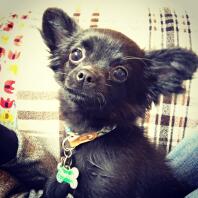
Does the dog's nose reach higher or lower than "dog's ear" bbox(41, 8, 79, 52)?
lower

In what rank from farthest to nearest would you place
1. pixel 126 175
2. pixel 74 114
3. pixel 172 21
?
pixel 172 21
pixel 74 114
pixel 126 175

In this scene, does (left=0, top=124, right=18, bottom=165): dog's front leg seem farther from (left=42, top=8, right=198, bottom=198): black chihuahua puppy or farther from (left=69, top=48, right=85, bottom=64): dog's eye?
(left=69, top=48, right=85, bottom=64): dog's eye

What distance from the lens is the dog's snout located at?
3.58ft

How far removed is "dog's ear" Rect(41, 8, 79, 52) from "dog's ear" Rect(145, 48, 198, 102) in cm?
23

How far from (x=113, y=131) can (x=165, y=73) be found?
0.69 ft

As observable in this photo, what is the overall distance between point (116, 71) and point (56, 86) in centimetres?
23

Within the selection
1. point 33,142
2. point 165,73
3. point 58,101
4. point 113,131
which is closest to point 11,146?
point 33,142

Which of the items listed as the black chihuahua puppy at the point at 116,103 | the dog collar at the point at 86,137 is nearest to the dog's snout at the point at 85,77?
the black chihuahua puppy at the point at 116,103

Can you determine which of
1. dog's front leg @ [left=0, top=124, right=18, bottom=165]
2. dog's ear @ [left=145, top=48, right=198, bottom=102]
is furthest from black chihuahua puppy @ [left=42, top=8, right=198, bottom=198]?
dog's front leg @ [left=0, top=124, right=18, bottom=165]

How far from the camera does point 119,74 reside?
1156mm

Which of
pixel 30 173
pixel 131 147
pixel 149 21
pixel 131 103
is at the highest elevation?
pixel 149 21

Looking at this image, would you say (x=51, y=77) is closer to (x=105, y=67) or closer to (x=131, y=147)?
(x=105, y=67)

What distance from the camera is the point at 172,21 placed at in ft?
4.44

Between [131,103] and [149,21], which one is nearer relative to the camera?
[131,103]
